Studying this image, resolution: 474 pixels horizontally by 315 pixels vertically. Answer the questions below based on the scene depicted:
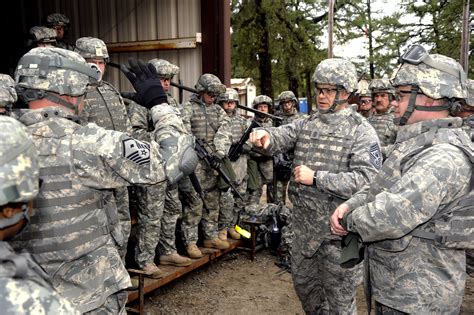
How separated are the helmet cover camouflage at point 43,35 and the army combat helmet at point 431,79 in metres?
5.08

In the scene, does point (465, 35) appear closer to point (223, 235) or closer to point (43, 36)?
point (223, 235)

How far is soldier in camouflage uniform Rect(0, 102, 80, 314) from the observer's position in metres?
1.40

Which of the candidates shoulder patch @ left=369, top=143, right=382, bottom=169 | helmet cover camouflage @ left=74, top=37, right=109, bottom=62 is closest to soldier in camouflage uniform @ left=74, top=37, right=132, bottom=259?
helmet cover camouflage @ left=74, top=37, right=109, bottom=62

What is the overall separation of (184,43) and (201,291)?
404 cm

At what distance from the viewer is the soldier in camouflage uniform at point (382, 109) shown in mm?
8352

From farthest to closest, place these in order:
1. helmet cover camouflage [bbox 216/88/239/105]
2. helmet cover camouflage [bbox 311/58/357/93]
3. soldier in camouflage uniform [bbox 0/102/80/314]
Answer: helmet cover camouflage [bbox 216/88/239/105]
helmet cover camouflage [bbox 311/58/357/93]
soldier in camouflage uniform [bbox 0/102/80/314]

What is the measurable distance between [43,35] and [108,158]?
15.5 feet

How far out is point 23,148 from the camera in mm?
1622

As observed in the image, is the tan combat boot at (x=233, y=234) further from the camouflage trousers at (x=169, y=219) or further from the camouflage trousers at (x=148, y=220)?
the camouflage trousers at (x=148, y=220)

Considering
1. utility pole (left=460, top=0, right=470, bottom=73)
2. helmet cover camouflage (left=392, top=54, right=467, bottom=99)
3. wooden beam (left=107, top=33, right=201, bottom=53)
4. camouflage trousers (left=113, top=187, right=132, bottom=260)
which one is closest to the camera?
helmet cover camouflage (left=392, top=54, right=467, bottom=99)

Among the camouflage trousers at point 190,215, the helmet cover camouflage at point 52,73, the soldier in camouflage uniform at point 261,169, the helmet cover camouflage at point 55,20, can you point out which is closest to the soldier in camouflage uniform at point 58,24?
the helmet cover camouflage at point 55,20

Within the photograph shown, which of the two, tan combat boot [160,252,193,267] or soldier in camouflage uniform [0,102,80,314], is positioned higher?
soldier in camouflage uniform [0,102,80,314]

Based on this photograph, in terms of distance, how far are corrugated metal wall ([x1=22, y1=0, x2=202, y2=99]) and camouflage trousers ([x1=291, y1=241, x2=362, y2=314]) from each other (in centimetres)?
452

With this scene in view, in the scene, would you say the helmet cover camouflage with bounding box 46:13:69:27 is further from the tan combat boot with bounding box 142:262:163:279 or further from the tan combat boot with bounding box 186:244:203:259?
the tan combat boot with bounding box 142:262:163:279
